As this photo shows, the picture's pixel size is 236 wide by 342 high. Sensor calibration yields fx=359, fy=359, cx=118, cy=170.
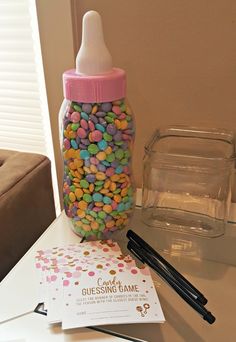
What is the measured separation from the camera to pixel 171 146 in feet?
2.34

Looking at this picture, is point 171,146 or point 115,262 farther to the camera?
point 171,146

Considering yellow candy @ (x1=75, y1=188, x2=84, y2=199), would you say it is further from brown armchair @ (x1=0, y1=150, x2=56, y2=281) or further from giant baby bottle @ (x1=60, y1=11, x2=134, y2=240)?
brown armchair @ (x1=0, y1=150, x2=56, y2=281)

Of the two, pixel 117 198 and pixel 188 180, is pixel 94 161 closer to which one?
pixel 117 198

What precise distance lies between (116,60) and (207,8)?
7.3 inches

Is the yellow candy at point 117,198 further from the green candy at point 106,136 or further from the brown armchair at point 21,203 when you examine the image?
the brown armchair at point 21,203

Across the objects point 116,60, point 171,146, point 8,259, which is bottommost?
point 8,259

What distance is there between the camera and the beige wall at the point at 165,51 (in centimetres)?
61

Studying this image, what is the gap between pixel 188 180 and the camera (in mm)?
696

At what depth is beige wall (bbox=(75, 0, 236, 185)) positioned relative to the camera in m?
0.60

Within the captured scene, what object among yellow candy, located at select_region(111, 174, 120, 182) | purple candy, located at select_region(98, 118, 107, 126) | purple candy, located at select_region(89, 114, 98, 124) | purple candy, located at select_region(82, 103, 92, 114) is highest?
purple candy, located at select_region(82, 103, 92, 114)

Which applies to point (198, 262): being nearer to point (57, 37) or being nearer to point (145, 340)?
point (145, 340)

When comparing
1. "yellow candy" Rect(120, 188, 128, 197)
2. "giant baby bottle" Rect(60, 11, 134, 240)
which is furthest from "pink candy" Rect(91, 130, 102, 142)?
"yellow candy" Rect(120, 188, 128, 197)

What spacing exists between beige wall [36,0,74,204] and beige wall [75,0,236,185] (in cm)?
3

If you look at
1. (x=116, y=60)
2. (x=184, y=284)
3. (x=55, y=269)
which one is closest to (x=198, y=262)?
(x=184, y=284)
